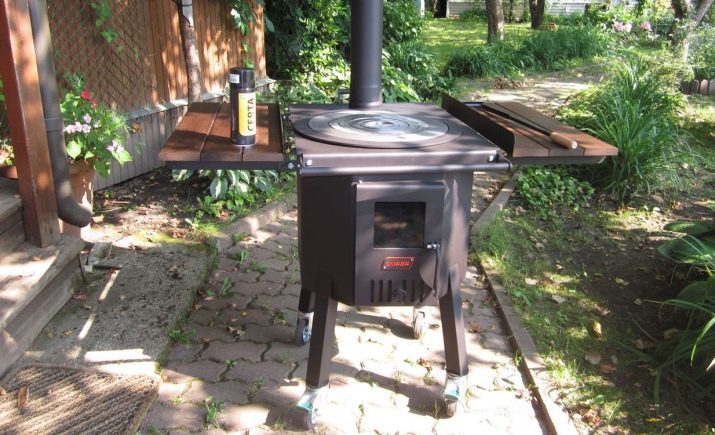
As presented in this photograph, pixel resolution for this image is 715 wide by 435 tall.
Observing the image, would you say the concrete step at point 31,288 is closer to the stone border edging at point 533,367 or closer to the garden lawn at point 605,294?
the stone border edging at point 533,367

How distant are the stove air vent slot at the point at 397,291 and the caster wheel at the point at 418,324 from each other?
800mm

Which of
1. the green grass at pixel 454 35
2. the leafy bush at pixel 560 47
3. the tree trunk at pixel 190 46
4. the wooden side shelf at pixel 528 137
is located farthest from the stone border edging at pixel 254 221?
the leafy bush at pixel 560 47

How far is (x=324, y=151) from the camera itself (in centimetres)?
214

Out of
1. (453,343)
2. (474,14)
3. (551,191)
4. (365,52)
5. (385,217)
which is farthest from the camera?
(474,14)

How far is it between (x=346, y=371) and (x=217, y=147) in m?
1.29

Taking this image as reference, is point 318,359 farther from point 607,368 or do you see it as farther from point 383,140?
point 607,368

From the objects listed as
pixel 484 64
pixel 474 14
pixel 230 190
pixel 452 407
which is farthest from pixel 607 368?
pixel 474 14

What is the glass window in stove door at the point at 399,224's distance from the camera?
7.55 feet

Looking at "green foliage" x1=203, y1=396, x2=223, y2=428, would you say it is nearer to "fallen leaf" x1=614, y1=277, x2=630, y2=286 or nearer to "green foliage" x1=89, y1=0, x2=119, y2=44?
"fallen leaf" x1=614, y1=277, x2=630, y2=286

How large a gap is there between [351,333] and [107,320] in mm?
1252

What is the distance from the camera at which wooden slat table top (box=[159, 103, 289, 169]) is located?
2.12 m

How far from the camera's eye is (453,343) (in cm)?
255

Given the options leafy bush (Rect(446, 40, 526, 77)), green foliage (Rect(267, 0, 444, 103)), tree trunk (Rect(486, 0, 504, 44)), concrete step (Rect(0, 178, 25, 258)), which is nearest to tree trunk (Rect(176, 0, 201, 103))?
green foliage (Rect(267, 0, 444, 103))

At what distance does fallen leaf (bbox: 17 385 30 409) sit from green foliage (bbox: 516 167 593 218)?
11.6ft
